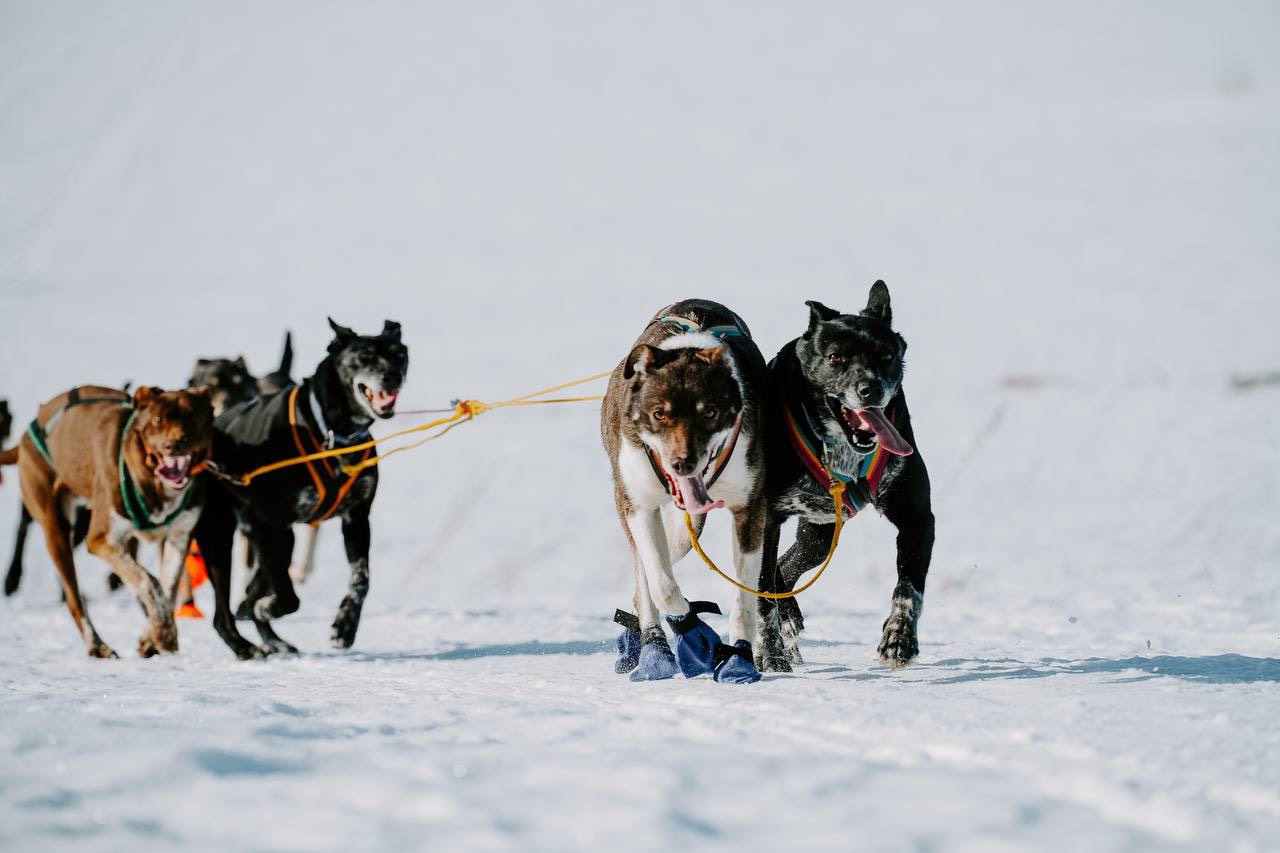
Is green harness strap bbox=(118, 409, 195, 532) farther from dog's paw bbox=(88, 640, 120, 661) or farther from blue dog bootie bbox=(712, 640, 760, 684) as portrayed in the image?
blue dog bootie bbox=(712, 640, 760, 684)

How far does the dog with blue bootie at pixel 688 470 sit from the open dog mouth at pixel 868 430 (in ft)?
0.96

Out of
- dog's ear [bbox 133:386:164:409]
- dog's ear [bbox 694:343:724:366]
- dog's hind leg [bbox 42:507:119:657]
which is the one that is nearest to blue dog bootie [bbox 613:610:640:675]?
dog's ear [bbox 694:343:724:366]

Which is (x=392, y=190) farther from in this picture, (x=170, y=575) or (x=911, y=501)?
(x=911, y=501)

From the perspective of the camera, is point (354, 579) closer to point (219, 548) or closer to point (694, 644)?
point (219, 548)

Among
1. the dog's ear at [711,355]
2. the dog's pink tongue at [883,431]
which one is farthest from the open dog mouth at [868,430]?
the dog's ear at [711,355]

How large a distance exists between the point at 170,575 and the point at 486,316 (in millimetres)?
15063

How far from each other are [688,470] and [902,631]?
91 cm

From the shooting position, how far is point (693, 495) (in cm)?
386

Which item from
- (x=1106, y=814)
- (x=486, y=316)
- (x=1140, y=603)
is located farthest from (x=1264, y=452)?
(x=486, y=316)

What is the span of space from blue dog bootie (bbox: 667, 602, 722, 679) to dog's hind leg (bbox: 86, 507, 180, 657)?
2.68 m

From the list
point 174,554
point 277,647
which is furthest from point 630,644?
point 174,554

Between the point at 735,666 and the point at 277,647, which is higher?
the point at 735,666

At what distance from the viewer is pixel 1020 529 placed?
9984 mm

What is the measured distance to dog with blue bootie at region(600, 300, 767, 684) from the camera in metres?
3.88
